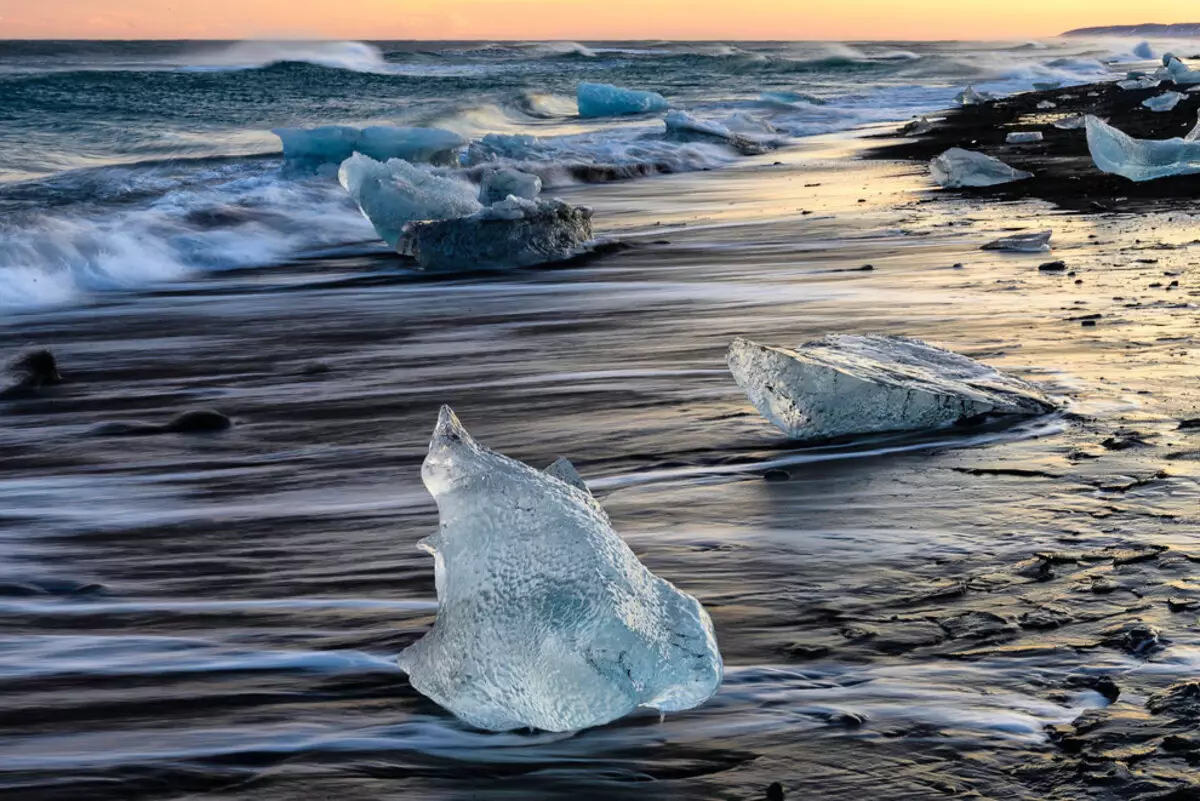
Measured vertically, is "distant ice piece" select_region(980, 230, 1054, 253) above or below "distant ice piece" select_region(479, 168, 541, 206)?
below

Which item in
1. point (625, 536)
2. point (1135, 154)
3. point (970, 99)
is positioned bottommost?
point (625, 536)

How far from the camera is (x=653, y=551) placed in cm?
274

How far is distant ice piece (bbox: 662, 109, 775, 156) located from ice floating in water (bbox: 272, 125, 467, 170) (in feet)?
16.5

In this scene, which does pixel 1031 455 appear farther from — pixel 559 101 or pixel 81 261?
pixel 559 101

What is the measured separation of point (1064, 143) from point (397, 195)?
27.3ft

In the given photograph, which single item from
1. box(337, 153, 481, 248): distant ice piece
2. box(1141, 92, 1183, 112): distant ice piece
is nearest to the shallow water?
box(337, 153, 481, 248): distant ice piece

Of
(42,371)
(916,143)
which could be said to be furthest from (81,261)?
(916,143)

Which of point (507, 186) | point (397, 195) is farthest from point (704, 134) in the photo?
point (397, 195)

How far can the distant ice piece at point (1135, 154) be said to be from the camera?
31.3ft

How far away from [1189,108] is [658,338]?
50.0ft

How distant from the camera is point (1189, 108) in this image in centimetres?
1792

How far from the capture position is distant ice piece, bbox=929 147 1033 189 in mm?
10406

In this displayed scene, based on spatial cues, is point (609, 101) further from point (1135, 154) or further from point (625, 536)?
point (625, 536)

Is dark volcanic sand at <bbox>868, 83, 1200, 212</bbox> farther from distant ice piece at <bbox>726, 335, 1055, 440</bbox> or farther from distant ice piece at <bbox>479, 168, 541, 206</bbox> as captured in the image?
distant ice piece at <bbox>726, 335, 1055, 440</bbox>
